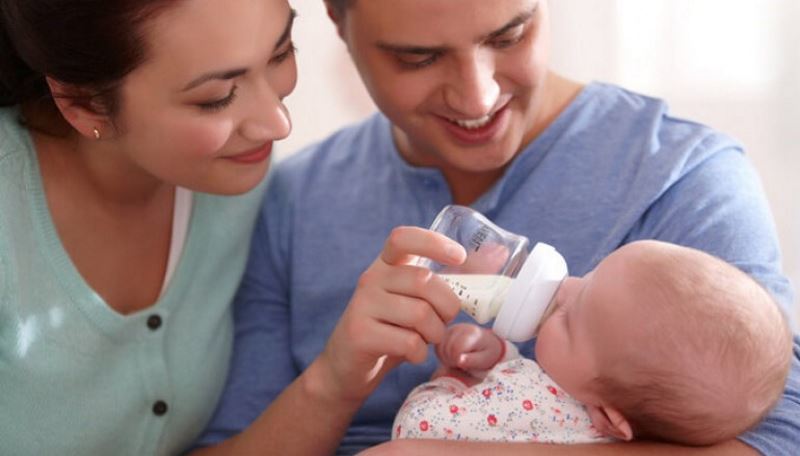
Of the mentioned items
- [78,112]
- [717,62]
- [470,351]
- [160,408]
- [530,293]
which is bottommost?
[160,408]

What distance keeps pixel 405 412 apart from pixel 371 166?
1.84 ft

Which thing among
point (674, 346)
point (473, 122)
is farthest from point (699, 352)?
point (473, 122)

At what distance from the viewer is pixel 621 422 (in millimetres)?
1494

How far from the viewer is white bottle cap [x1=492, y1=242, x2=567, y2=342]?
1512 mm

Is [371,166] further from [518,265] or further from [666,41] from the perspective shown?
[666,41]

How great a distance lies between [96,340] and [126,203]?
0.24 m

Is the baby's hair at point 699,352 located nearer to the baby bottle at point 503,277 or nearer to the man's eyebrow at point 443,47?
the baby bottle at point 503,277

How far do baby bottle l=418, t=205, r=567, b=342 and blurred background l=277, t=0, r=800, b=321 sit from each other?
3.29 ft

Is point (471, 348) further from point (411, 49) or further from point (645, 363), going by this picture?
point (411, 49)

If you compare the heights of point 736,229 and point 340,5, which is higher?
point 340,5

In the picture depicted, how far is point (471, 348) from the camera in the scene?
1.70 metres

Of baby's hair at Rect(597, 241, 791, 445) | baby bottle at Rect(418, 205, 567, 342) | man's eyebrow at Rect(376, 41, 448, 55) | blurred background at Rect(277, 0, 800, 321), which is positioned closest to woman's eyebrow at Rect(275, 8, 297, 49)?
man's eyebrow at Rect(376, 41, 448, 55)

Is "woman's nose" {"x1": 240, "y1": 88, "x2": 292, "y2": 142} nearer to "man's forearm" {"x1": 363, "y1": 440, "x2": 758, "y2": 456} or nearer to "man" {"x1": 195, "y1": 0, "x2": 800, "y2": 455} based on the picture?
"man" {"x1": 195, "y1": 0, "x2": 800, "y2": 455}

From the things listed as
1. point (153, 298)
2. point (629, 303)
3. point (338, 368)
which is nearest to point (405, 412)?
point (338, 368)
